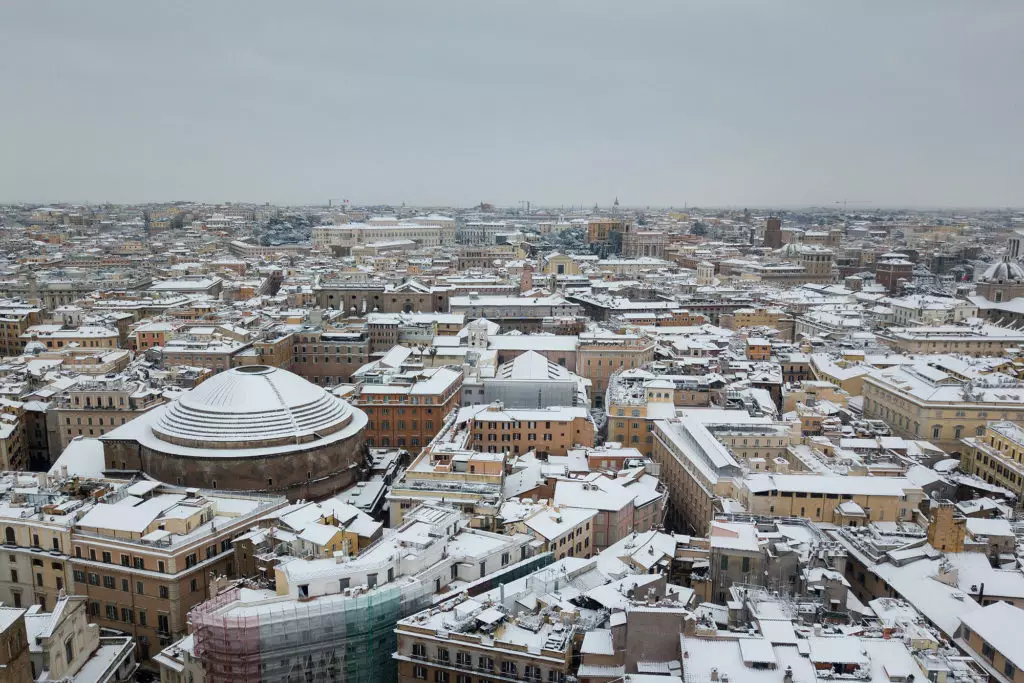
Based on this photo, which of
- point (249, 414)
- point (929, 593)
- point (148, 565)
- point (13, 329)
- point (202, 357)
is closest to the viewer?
point (929, 593)

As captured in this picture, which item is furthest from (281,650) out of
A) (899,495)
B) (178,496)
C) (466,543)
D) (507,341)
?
(507,341)

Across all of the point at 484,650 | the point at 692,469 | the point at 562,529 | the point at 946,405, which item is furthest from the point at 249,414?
the point at 946,405

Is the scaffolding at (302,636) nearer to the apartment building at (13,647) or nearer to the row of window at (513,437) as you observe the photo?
the apartment building at (13,647)

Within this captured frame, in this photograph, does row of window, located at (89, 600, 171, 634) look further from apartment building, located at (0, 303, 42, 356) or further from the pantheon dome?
apartment building, located at (0, 303, 42, 356)

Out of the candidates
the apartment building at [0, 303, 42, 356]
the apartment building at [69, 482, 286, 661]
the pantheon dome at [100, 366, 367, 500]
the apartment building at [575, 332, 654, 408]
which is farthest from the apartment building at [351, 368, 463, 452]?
the apartment building at [0, 303, 42, 356]

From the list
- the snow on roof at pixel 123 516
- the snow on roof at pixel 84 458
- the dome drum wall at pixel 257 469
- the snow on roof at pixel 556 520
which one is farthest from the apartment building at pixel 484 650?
the snow on roof at pixel 84 458

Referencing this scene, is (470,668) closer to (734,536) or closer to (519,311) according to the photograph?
(734,536)

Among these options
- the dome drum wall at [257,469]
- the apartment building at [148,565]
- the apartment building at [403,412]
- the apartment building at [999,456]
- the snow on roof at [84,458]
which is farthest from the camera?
the apartment building at [403,412]
